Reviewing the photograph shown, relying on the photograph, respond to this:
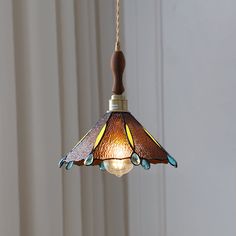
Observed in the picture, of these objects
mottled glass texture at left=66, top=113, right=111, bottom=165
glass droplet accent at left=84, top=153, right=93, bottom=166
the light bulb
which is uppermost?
mottled glass texture at left=66, top=113, right=111, bottom=165

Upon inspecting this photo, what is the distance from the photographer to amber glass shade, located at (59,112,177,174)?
0.90 m

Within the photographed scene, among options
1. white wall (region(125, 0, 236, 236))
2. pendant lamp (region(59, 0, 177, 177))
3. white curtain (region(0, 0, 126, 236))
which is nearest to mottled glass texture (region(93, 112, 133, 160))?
pendant lamp (region(59, 0, 177, 177))

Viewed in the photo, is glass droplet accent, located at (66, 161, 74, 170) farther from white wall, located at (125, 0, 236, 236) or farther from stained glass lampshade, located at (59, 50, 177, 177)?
white wall, located at (125, 0, 236, 236)

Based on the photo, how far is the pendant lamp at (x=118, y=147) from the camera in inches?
35.5

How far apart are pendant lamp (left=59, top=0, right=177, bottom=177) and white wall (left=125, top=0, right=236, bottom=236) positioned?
653 mm

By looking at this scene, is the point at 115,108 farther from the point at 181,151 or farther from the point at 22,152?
the point at 181,151

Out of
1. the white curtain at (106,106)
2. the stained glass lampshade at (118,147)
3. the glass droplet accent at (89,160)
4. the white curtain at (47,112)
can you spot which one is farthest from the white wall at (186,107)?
the glass droplet accent at (89,160)

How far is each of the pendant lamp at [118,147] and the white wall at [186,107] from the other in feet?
2.14

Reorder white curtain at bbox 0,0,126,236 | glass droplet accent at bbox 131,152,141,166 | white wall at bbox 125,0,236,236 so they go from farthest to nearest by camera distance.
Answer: white wall at bbox 125,0,236,236
white curtain at bbox 0,0,126,236
glass droplet accent at bbox 131,152,141,166

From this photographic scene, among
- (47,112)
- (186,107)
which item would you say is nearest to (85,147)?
(47,112)

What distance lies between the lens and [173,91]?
169 cm

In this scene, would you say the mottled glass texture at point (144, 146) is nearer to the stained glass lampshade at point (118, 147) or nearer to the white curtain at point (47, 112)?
the stained glass lampshade at point (118, 147)

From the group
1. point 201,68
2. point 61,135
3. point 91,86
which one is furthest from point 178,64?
point 61,135

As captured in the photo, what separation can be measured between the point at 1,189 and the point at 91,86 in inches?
21.4
